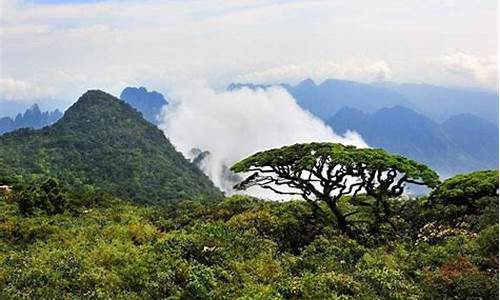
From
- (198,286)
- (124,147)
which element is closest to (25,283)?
(198,286)

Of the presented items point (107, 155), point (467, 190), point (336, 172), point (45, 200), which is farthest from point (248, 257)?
point (107, 155)

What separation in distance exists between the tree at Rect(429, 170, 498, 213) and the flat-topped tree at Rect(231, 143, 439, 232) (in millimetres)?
933

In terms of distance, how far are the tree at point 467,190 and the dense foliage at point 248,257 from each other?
1.36 feet

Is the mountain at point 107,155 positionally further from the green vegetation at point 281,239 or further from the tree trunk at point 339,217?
the tree trunk at point 339,217

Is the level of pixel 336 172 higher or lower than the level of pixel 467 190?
lower

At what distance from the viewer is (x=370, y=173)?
13328 millimetres

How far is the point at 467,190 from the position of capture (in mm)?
13703

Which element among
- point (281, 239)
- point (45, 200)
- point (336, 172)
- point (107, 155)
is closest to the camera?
point (281, 239)

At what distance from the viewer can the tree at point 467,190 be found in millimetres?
13617

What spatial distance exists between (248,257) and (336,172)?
395cm

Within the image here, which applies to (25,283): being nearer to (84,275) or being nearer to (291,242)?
(84,275)

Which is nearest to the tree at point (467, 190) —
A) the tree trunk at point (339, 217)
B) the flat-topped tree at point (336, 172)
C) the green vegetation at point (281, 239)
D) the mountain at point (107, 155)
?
the green vegetation at point (281, 239)

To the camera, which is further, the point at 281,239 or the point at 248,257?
the point at 281,239

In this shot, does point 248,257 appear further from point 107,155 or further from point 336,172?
point 107,155
